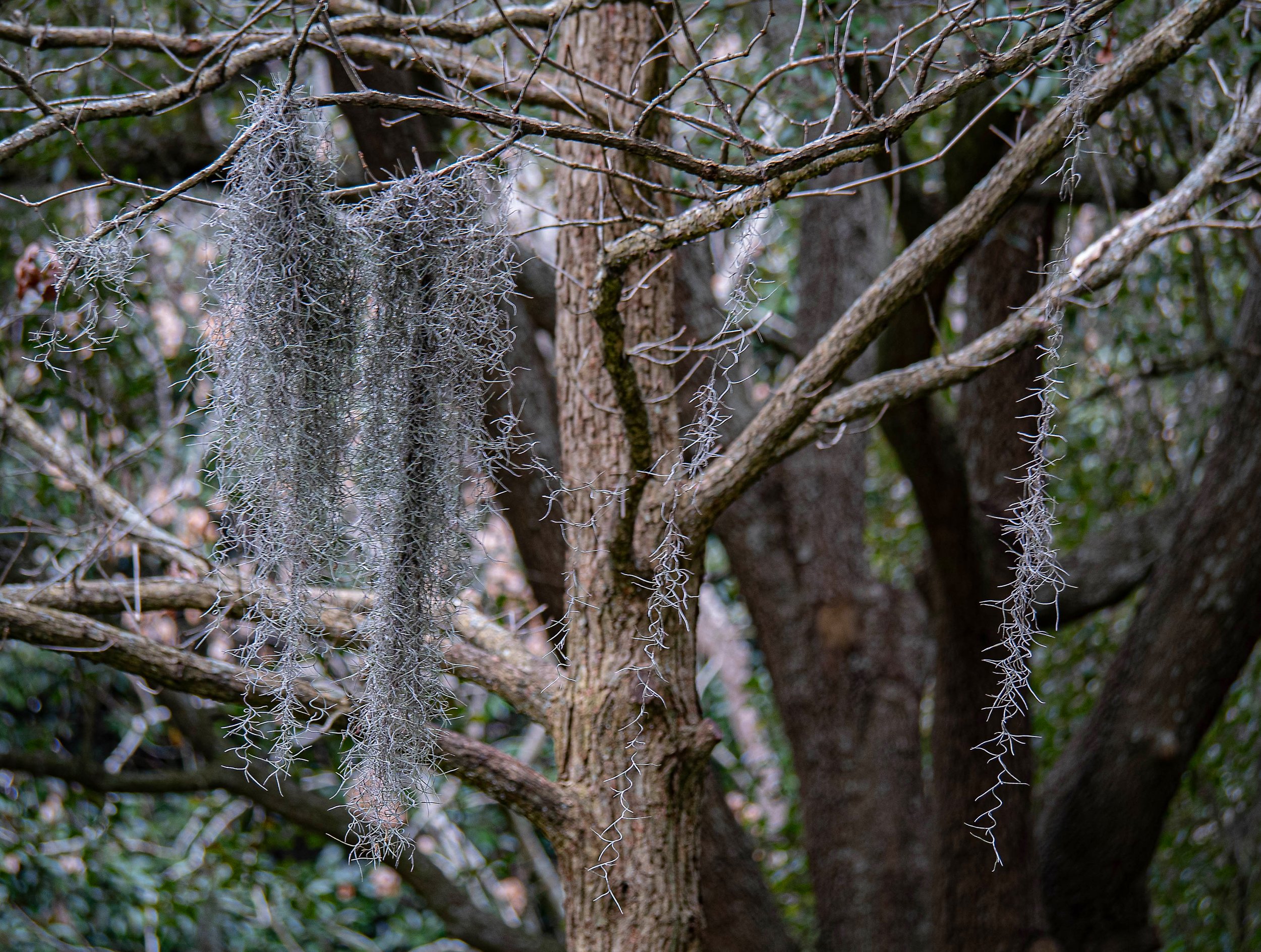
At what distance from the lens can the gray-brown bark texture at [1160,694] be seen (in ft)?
9.03

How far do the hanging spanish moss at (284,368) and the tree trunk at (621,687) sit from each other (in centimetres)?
42

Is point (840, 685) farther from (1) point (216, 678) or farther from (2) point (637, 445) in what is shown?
(1) point (216, 678)

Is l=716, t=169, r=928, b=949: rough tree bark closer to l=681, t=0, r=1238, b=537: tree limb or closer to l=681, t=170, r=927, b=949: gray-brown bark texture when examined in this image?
l=681, t=170, r=927, b=949: gray-brown bark texture

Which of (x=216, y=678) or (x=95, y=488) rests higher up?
(x=95, y=488)

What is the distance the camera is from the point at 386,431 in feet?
5.05

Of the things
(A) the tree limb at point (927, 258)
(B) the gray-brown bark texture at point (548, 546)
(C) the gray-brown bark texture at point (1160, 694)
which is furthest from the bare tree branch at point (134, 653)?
(C) the gray-brown bark texture at point (1160, 694)

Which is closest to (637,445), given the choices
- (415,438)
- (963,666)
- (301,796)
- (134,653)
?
(415,438)

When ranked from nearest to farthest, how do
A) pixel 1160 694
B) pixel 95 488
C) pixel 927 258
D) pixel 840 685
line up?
pixel 927 258 < pixel 95 488 < pixel 1160 694 < pixel 840 685

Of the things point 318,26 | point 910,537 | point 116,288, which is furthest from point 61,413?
point 910,537

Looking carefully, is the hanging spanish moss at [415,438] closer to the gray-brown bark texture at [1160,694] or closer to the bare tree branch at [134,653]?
the bare tree branch at [134,653]

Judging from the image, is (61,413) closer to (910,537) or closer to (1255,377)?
(910,537)

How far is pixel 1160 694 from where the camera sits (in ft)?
9.25

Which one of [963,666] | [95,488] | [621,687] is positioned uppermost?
[95,488]

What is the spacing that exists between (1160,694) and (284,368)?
2418 mm
